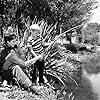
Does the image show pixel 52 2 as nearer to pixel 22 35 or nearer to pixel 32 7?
pixel 32 7

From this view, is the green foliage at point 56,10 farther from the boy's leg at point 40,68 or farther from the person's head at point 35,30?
the person's head at point 35,30

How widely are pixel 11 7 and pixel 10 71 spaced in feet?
28.0

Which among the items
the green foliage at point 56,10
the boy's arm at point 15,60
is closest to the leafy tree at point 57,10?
the green foliage at point 56,10

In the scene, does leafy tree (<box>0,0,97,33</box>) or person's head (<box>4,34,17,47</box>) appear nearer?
person's head (<box>4,34,17,47</box>)

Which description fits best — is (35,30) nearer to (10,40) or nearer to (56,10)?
(10,40)

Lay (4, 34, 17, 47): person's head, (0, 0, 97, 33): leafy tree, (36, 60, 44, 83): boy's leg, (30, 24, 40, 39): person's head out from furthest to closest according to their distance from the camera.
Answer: (0, 0, 97, 33): leafy tree
(36, 60, 44, 83): boy's leg
(30, 24, 40, 39): person's head
(4, 34, 17, 47): person's head

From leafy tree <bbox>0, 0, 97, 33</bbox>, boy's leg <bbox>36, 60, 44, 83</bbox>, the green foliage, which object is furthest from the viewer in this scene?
leafy tree <bbox>0, 0, 97, 33</bbox>

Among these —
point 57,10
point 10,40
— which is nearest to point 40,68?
point 10,40

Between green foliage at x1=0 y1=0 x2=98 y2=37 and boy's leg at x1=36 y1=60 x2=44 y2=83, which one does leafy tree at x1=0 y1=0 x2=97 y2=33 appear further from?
boy's leg at x1=36 y1=60 x2=44 y2=83

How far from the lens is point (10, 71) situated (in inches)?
179

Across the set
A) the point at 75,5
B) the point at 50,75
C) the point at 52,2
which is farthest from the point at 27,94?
the point at 75,5

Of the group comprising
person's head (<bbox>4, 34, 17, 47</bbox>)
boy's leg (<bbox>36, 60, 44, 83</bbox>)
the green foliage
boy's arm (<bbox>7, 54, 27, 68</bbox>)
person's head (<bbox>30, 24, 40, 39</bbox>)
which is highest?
the green foliage

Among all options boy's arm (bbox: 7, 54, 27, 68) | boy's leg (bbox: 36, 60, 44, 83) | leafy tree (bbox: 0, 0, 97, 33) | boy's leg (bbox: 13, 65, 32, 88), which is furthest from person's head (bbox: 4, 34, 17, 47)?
leafy tree (bbox: 0, 0, 97, 33)

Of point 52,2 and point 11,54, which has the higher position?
point 52,2
